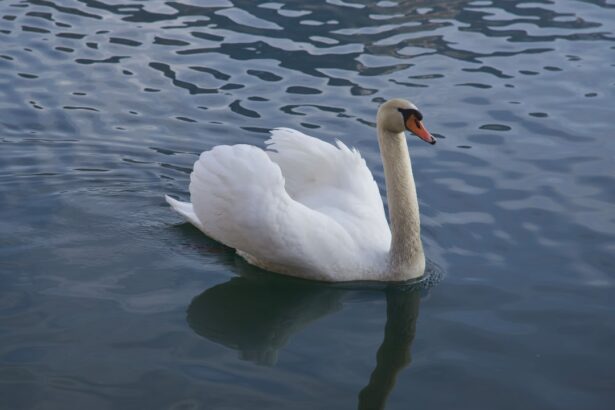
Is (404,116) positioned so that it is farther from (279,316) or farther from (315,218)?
(279,316)

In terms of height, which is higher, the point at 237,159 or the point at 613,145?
the point at 237,159

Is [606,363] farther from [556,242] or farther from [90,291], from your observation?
[90,291]

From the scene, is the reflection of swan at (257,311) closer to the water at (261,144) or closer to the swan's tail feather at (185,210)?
the water at (261,144)

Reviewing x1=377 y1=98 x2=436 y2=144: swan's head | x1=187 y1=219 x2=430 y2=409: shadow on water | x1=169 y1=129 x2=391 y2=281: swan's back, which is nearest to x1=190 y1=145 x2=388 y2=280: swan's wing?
x1=169 y1=129 x2=391 y2=281: swan's back

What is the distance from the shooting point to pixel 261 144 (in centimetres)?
1091

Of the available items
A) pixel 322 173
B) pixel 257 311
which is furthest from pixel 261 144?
pixel 257 311

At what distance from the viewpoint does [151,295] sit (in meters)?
7.91

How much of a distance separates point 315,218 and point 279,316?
0.79 metres

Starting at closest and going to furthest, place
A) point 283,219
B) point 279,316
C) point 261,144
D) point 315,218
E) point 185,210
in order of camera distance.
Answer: point 279,316, point 283,219, point 315,218, point 185,210, point 261,144

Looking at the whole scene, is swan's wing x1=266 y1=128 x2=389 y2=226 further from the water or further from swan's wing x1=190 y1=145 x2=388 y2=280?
the water

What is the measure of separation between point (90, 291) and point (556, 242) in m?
3.63

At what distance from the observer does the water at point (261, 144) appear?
6918 millimetres

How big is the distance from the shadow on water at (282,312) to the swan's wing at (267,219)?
170 mm

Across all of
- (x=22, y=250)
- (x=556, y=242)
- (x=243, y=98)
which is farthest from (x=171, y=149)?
(x=556, y=242)
